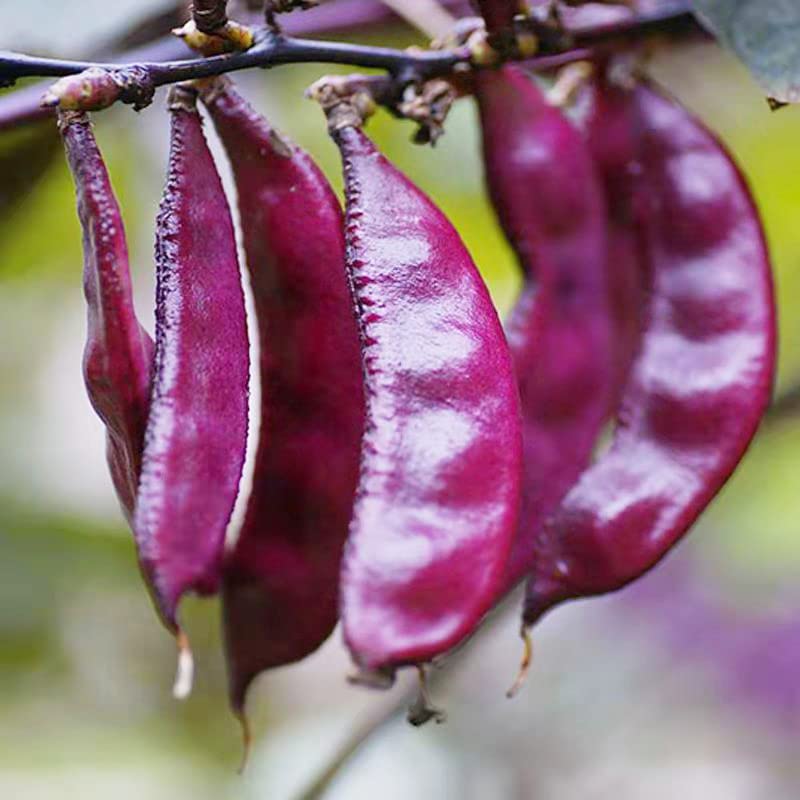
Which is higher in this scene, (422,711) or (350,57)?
(350,57)

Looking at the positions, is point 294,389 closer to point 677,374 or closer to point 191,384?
point 191,384

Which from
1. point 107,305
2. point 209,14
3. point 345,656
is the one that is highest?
point 209,14

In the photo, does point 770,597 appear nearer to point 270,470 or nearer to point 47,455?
point 47,455

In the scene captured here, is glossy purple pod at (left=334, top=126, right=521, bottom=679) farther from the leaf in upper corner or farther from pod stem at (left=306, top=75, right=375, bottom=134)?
the leaf in upper corner

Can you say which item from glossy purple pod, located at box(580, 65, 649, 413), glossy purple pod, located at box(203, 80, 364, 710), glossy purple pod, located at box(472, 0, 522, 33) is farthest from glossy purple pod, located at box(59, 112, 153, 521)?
glossy purple pod, located at box(580, 65, 649, 413)

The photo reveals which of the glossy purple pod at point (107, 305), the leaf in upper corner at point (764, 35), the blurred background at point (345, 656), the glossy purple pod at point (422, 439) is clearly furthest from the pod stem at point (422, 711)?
the blurred background at point (345, 656)

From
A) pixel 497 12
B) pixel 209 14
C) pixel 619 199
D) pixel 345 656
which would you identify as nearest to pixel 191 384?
pixel 209 14
